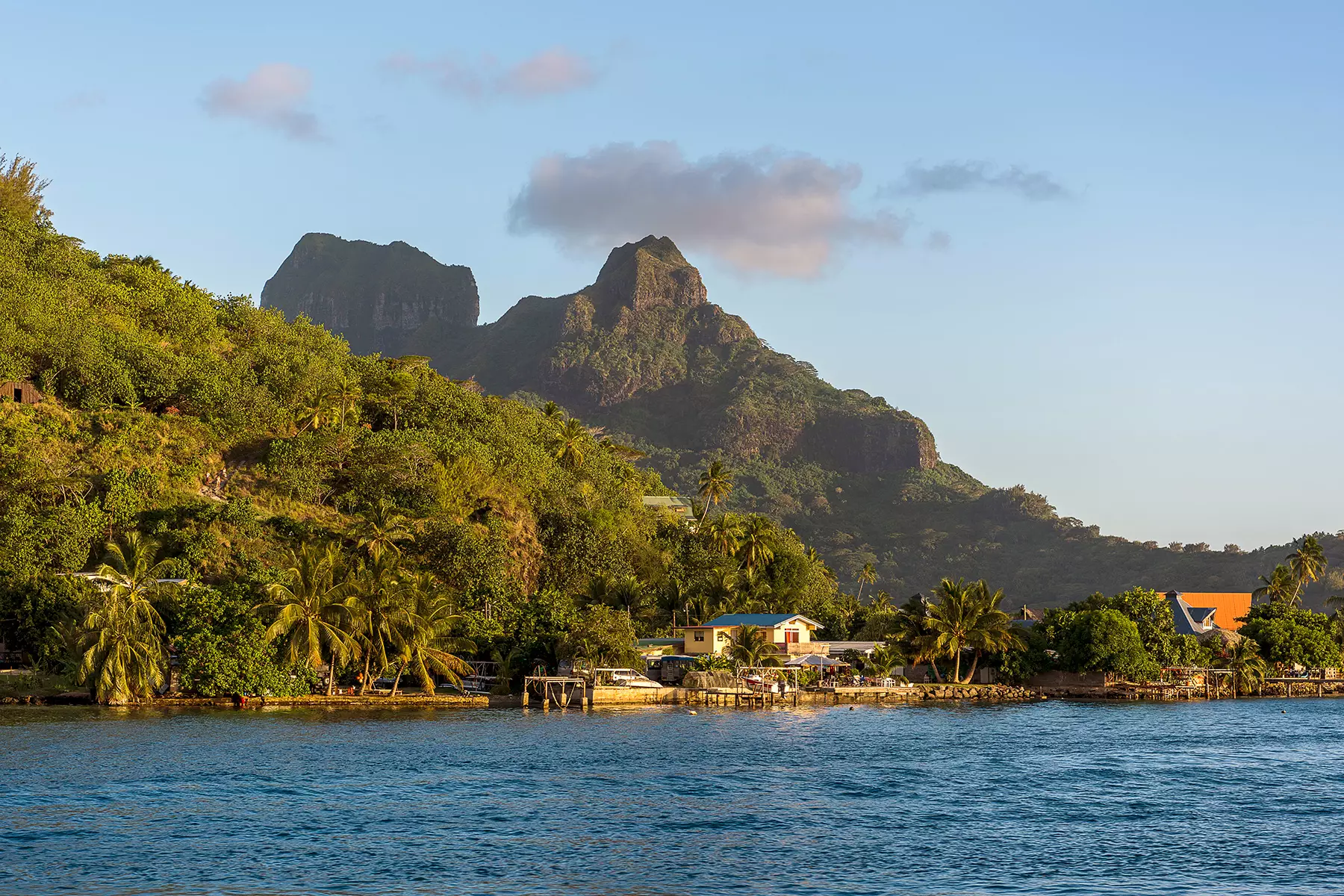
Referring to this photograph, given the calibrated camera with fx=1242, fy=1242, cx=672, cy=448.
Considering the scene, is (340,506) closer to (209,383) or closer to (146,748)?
(209,383)

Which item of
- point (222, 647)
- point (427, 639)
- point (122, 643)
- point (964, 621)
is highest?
point (964, 621)

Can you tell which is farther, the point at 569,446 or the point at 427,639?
the point at 569,446

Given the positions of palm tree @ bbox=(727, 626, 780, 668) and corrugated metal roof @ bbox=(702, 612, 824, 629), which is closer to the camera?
palm tree @ bbox=(727, 626, 780, 668)

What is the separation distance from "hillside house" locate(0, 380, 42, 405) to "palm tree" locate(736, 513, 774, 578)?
224 feet

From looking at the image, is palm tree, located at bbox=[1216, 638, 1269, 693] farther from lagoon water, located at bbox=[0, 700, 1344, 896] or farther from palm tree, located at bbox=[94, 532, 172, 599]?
palm tree, located at bbox=[94, 532, 172, 599]

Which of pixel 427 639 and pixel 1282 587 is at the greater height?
pixel 1282 587

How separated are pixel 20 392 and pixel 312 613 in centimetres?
4201

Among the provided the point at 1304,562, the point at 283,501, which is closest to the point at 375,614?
the point at 283,501

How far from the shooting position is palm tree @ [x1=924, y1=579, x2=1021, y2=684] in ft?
343

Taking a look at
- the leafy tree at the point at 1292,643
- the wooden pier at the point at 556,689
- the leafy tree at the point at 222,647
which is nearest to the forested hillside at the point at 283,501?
the leafy tree at the point at 222,647

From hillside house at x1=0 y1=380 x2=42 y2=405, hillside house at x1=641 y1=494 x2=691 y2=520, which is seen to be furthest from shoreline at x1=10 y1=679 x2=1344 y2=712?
hillside house at x1=641 y1=494 x2=691 y2=520

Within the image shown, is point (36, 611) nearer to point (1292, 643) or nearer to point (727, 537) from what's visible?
point (727, 537)

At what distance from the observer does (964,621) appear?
10500cm

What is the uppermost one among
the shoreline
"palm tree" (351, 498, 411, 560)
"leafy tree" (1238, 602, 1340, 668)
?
"palm tree" (351, 498, 411, 560)
